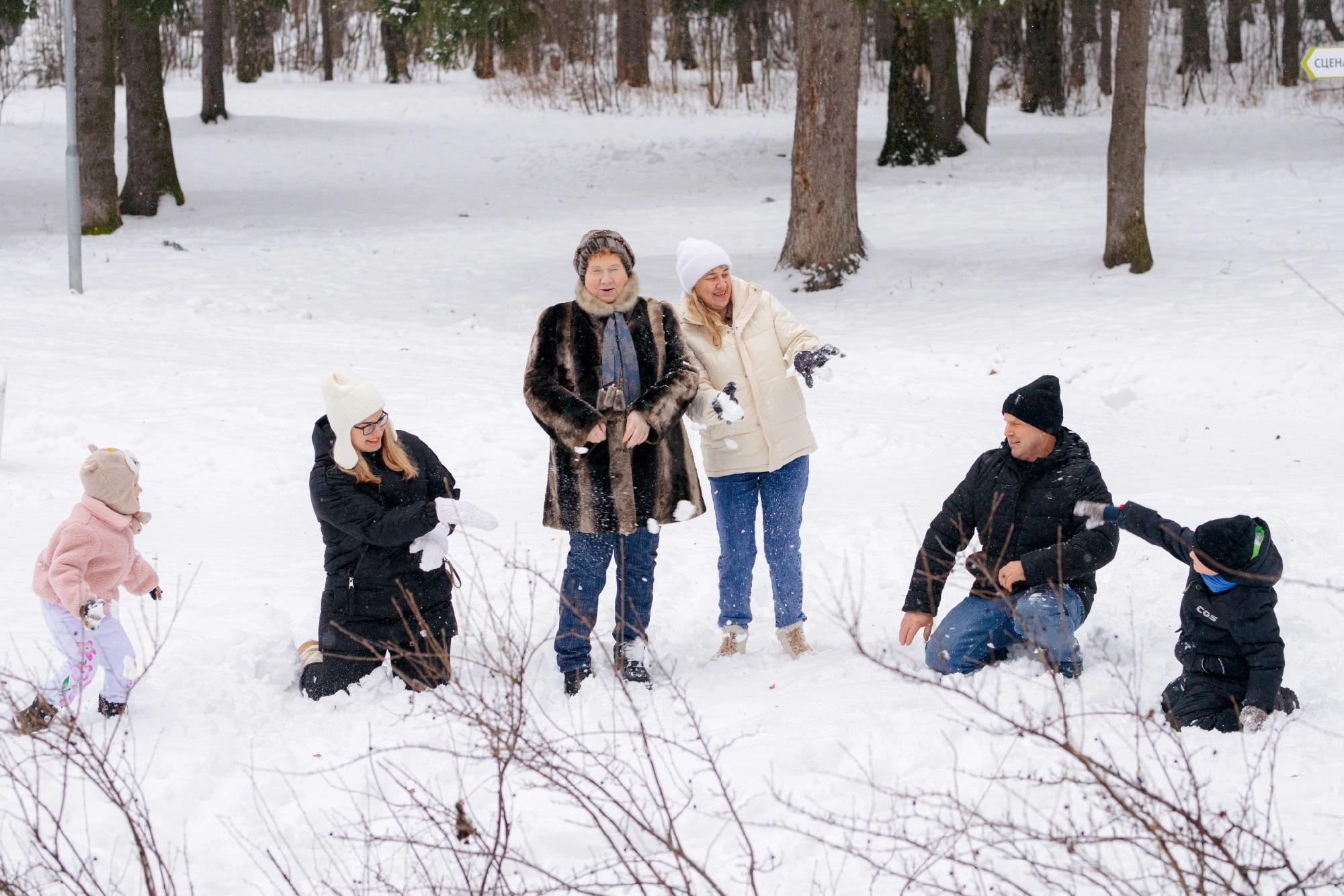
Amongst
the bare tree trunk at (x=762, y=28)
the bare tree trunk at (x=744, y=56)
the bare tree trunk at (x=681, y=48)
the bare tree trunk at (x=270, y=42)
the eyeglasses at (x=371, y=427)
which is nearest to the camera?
the eyeglasses at (x=371, y=427)

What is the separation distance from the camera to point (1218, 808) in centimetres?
336

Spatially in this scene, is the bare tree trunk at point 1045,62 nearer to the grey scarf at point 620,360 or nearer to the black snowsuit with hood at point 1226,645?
the grey scarf at point 620,360

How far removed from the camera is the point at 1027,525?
4707 millimetres

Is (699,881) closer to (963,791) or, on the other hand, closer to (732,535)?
(963,791)

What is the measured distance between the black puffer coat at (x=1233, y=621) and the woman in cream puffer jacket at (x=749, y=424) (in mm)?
1264

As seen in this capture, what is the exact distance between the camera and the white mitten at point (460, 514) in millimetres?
4562

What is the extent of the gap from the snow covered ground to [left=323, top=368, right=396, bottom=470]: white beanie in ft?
2.21

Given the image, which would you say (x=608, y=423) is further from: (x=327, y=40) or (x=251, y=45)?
(x=251, y=45)

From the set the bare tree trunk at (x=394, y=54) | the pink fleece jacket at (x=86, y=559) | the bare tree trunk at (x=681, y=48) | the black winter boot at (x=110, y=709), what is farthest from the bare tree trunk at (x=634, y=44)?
the black winter boot at (x=110, y=709)

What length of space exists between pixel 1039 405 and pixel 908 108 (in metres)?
15.0

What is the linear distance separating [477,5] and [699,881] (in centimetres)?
1214

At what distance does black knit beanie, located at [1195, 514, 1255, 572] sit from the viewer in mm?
3992

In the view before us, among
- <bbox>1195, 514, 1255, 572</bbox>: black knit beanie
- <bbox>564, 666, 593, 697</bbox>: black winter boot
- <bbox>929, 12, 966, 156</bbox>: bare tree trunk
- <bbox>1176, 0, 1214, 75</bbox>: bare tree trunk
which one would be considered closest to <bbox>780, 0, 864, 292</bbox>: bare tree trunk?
<bbox>929, 12, 966, 156</bbox>: bare tree trunk

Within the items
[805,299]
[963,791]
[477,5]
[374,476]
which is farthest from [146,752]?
[477,5]
